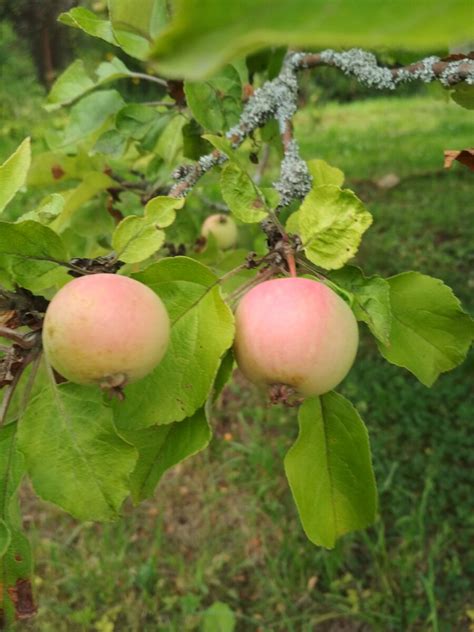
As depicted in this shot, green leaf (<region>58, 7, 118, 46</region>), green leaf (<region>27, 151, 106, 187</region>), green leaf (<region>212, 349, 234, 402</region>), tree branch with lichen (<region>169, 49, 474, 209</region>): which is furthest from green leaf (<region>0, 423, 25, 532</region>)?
green leaf (<region>27, 151, 106, 187</region>)

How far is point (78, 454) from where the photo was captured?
686mm

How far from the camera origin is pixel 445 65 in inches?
34.2

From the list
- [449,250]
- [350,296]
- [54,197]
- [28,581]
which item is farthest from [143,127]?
[449,250]

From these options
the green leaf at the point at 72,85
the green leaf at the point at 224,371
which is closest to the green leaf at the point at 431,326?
the green leaf at the point at 224,371

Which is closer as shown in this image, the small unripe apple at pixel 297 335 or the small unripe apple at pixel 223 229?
the small unripe apple at pixel 297 335

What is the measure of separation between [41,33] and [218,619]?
23.9 ft

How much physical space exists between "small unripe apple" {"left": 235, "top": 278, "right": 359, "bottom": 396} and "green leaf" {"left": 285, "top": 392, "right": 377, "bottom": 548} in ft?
0.46

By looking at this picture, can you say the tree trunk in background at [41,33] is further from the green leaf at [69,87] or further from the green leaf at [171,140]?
the green leaf at [171,140]

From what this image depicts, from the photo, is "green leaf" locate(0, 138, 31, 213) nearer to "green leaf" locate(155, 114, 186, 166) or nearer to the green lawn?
"green leaf" locate(155, 114, 186, 166)

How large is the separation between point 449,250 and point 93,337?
3465 mm

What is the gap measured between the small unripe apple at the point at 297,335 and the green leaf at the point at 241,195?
0.35 feet

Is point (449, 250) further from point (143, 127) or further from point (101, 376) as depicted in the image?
point (101, 376)

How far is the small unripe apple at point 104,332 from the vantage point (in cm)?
59

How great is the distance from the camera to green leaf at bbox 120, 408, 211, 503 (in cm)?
73
